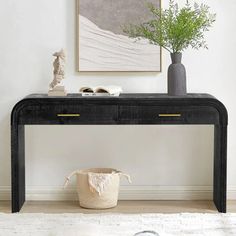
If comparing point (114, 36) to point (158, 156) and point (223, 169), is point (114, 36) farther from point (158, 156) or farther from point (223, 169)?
point (223, 169)

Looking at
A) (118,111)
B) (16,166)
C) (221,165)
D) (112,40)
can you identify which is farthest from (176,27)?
(16,166)

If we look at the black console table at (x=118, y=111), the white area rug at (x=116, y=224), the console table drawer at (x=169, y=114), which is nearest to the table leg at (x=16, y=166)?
the black console table at (x=118, y=111)

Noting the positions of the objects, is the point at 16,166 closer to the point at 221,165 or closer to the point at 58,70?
the point at 58,70

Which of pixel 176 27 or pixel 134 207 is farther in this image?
pixel 134 207

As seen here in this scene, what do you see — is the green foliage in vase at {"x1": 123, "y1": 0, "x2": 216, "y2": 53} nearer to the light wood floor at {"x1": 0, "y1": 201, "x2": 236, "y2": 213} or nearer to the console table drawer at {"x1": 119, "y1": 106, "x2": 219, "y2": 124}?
the console table drawer at {"x1": 119, "y1": 106, "x2": 219, "y2": 124}

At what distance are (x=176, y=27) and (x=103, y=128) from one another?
932 millimetres

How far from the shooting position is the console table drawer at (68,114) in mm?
4395

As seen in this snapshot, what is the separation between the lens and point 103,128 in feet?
16.0

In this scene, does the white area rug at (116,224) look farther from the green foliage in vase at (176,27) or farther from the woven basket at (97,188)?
the green foliage in vase at (176,27)

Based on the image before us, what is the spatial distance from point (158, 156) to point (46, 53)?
110 cm

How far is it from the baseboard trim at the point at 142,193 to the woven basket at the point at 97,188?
0.27 m

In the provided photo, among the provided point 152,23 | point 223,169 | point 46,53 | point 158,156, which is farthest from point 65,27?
point 223,169

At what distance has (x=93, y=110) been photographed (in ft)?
14.4

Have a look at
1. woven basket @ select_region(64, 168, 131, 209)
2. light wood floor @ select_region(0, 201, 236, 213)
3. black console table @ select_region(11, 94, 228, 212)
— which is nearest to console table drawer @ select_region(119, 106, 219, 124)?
black console table @ select_region(11, 94, 228, 212)
